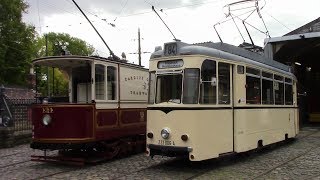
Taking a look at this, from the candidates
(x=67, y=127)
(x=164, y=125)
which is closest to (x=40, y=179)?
(x=67, y=127)

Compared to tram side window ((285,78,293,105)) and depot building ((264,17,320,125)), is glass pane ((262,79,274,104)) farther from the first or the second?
depot building ((264,17,320,125))

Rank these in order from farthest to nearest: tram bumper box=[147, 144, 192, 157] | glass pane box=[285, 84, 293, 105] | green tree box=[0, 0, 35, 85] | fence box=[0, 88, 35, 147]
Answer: green tree box=[0, 0, 35, 85]
fence box=[0, 88, 35, 147]
glass pane box=[285, 84, 293, 105]
tram bumper box=[147, 144, 192, 157]

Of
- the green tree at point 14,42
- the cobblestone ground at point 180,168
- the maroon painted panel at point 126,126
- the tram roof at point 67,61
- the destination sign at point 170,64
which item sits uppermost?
the green tree at point 14,42

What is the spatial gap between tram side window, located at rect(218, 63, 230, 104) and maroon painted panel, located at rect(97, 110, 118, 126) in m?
3.35

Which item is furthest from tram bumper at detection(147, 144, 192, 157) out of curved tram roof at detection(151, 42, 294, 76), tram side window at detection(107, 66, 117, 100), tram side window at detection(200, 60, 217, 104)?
tram side window at detection(107, 66, 117, 100)

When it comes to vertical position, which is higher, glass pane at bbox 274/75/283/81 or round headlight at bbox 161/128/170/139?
glass pane at bbox 274/75/283/81

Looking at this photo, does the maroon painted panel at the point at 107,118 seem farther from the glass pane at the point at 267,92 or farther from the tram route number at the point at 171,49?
the glass pane at the point at 267,92

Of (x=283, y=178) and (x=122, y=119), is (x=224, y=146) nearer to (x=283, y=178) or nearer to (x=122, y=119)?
(x=283, y=178)

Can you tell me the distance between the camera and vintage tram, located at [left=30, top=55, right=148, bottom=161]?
1199cm

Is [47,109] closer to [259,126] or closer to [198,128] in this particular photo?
[198,128]

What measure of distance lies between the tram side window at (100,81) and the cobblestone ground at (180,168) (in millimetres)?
1867

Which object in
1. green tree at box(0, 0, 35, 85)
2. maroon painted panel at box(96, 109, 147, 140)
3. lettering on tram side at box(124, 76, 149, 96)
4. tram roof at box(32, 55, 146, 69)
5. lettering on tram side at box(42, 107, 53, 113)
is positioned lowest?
maroon painted panel at box(96, 109, 147, 140)

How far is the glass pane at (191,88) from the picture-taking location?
10742mm

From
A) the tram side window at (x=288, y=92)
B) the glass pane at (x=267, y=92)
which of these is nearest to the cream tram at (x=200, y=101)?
the glass pane at (x=267, y=92)
